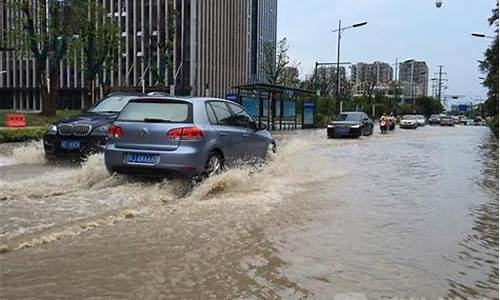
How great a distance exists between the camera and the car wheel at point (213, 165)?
863cm

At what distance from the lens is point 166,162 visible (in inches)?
324

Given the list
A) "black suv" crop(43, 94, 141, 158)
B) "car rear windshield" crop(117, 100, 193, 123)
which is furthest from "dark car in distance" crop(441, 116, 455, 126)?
"car rear windshield" crop(117, 100, 193, 123)

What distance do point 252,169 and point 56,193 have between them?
3.40m

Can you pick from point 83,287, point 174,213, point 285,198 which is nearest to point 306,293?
point 83,287

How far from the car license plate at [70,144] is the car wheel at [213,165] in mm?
3818

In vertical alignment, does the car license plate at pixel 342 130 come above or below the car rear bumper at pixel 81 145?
below

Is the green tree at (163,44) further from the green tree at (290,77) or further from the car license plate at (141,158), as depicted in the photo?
the car license plate at (141,158)

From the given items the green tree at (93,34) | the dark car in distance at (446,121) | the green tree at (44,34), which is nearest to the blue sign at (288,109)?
the green tree at (93,34)

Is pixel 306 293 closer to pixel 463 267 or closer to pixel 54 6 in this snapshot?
pixel 463 267

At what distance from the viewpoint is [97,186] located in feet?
28.5

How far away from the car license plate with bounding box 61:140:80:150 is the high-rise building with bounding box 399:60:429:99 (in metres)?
100

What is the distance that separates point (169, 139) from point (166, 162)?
334 millimetres

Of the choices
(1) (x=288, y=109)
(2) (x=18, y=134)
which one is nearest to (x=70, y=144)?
(2) (x=18, y=134)

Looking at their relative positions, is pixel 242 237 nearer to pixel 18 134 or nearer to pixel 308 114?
pixel 18 134
